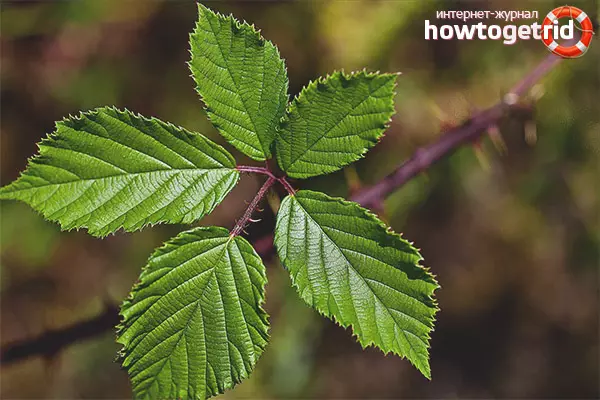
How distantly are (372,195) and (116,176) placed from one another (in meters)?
0.70

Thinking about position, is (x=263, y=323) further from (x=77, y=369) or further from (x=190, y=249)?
(x=77, y=369)

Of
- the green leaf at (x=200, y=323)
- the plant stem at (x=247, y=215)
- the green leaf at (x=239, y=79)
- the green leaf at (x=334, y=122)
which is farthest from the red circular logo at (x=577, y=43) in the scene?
the green leaf at (x=200, y=323)

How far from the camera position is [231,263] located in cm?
121

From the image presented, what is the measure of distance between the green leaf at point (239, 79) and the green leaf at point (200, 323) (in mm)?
251

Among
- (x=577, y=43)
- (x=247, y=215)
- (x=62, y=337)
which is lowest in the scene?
(x=62, y=337)

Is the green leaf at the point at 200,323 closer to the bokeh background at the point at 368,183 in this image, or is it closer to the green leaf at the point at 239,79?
the green leaf at the point at 239,79

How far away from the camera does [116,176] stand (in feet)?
4.03

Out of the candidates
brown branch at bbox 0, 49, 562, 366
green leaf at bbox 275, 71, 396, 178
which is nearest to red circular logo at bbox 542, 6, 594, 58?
brown branch at bbox 0, 49, 562, 366

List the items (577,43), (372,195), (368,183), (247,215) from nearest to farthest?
(247,215)
(372,195)
(577,43)
(368,183)

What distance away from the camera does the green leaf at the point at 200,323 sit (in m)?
1.19

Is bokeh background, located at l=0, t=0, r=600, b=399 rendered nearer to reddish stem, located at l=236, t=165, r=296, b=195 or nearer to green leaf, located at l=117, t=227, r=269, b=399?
reddish stem, located at l=236, t=165, r=296, b=195

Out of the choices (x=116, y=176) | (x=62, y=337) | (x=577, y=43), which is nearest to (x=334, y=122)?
(x=116, y=176)

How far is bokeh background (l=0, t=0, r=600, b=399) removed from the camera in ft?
9.28

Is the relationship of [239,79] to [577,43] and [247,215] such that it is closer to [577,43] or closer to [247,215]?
[247,215]
